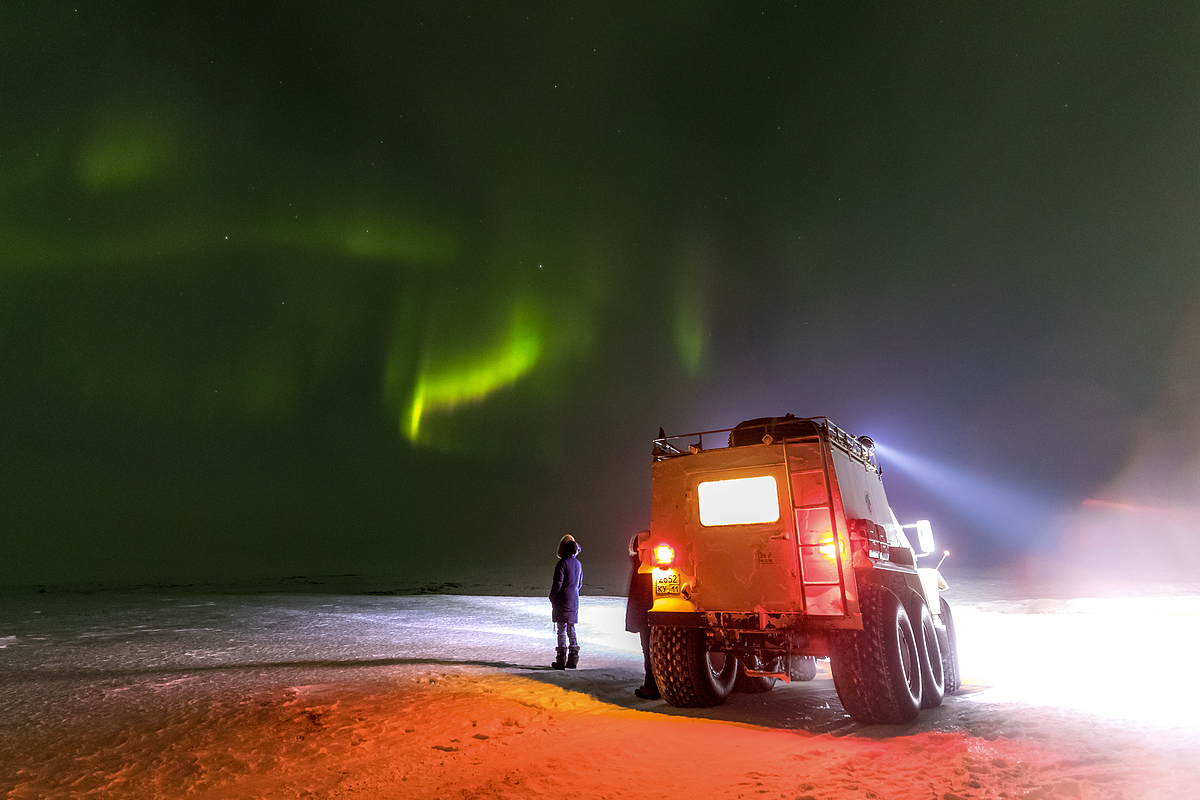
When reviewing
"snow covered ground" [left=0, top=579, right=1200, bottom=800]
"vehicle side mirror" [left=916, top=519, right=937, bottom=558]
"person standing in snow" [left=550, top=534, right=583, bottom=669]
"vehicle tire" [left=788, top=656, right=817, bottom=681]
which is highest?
"vehicle side mirror" [left=916, top=519, right=937, bottom=558]

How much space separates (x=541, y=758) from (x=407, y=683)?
394cm

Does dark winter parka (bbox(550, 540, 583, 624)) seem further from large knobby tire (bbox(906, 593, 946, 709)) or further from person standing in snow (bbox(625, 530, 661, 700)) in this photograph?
large knobby tire (bbox(906, 593, 946, 709))

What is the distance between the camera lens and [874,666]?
6.49 meters

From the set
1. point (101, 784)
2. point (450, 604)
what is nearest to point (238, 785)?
point (101, 784)

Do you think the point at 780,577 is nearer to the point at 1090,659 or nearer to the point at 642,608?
the point at 642,608

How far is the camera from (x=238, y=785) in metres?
4.70

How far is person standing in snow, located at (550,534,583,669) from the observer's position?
10.0 metres

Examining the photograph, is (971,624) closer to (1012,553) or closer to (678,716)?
(678,716)

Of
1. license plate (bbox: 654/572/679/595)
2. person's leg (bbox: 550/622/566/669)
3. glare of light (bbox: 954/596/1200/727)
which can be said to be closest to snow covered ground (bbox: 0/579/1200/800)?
glare of light (bbox: 954/596/1200/727)

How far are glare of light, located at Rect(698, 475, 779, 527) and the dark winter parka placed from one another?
9.87 feet

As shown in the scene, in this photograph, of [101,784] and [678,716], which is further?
[678,716]

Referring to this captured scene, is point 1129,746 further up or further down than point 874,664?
further down

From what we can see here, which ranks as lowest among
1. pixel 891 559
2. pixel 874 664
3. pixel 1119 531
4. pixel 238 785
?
pixel 238 785

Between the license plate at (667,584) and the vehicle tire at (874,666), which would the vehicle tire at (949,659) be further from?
the license plate at (667,584)
